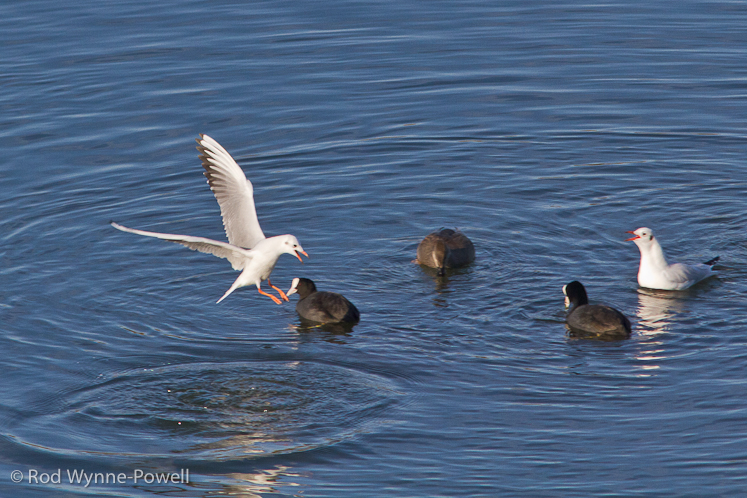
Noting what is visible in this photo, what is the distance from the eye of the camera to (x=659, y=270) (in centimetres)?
1250

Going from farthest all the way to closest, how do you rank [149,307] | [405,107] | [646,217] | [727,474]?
[405,107] → [646,217] → [149,307] → [727,474]

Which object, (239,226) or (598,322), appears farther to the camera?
(239,226)

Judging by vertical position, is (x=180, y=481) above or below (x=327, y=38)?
below

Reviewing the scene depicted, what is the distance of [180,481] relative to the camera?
907cm

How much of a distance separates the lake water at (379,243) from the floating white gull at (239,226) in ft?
2.47

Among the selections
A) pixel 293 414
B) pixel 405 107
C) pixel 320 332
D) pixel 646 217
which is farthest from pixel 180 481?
pixel 405 107

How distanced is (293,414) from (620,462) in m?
3.02

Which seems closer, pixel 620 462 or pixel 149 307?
pixel 620 462

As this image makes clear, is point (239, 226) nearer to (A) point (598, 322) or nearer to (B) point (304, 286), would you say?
(B) point (304, 286)

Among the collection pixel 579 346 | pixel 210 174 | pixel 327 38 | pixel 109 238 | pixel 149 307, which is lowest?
pixel 579 346

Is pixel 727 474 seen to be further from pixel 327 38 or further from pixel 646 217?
pixel 327 38

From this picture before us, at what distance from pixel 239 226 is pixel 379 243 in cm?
273

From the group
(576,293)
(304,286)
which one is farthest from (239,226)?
(576,293)

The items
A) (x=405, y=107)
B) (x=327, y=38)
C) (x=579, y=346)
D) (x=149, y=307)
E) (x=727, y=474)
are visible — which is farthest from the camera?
(x=327, y=38)
